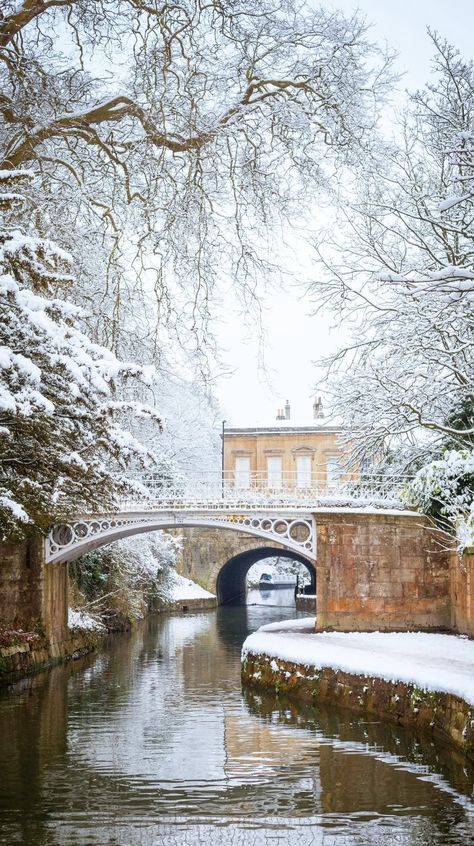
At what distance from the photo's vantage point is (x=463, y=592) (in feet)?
56.7

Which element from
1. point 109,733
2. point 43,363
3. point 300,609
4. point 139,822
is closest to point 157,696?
point 109,733

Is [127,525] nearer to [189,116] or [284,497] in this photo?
[284,497]

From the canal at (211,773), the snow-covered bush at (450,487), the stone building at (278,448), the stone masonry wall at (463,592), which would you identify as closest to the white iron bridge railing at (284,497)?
the snow-covered bush at (450,487)

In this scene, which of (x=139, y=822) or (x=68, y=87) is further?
(x=139, y=822)

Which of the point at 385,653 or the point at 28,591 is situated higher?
the point at 28,591

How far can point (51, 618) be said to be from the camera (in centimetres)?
1980

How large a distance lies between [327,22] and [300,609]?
33.4 m

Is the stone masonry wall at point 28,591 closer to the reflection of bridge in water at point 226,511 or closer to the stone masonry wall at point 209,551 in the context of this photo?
the reflection of bridge in water at point 226,511

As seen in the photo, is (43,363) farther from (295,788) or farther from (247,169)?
(295,788)

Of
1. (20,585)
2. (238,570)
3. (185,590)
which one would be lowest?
(185,590)

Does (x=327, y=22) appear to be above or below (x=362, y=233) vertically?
below

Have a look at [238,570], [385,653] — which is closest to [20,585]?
[385,653]

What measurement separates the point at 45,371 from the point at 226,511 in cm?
1284

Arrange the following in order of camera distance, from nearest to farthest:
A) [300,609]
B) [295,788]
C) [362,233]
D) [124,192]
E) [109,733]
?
[124,192]
[295,788]
[109,733]
[362,233]
[300,609]
